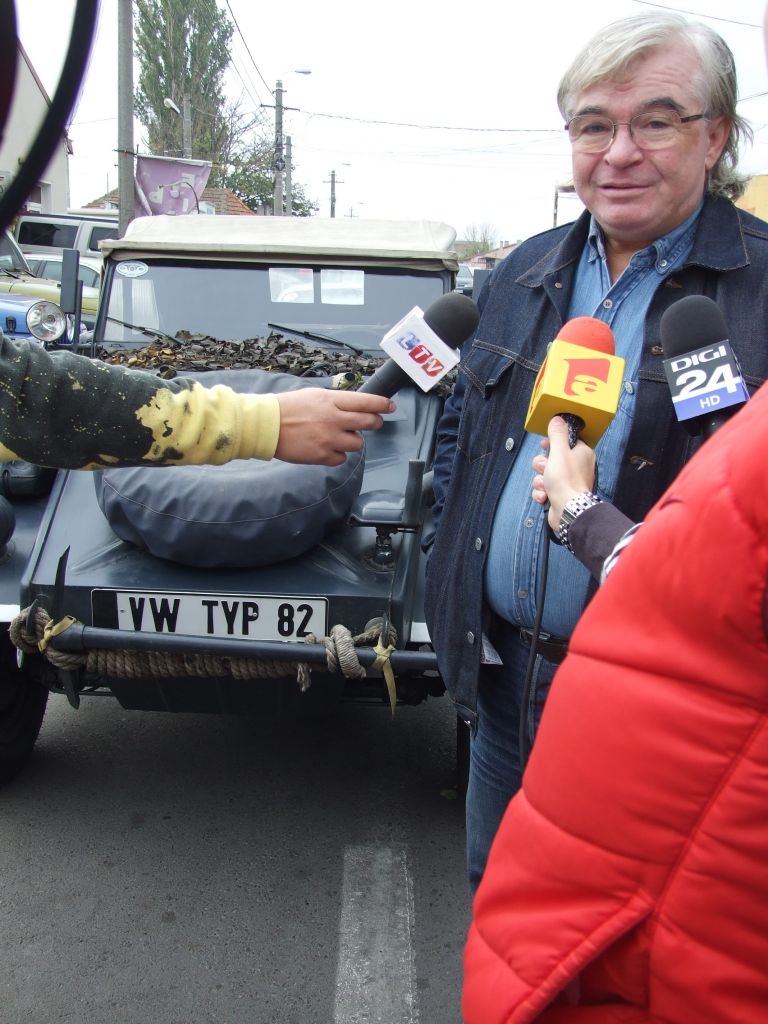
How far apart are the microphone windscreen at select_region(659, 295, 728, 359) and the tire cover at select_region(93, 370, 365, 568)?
1.50 meters

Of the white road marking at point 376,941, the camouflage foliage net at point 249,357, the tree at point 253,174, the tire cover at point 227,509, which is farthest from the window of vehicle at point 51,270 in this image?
the tree at point 253,174

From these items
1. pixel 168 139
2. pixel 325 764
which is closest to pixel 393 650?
pixel 325 764

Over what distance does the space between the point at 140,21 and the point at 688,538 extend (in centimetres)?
3870

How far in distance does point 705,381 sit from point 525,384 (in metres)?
0.53

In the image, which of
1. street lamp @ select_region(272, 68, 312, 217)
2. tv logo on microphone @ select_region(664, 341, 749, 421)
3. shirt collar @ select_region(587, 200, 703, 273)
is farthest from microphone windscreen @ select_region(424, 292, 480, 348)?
street lamp @ select_region(272, 68, 312, 217)

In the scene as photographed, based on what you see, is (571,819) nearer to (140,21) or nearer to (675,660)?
(675,660)

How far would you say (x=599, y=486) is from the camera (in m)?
1.72

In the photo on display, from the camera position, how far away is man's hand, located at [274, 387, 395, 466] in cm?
179

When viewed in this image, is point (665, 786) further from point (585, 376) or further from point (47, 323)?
point (47, 323)

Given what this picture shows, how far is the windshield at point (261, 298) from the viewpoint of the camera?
4.39 meters

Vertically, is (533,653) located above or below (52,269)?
above

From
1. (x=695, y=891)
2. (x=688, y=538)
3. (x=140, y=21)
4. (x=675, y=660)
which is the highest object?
(x=140, y=21)

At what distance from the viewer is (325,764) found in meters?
3.82

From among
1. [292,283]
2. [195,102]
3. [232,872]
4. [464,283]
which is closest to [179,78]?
[195,102]
